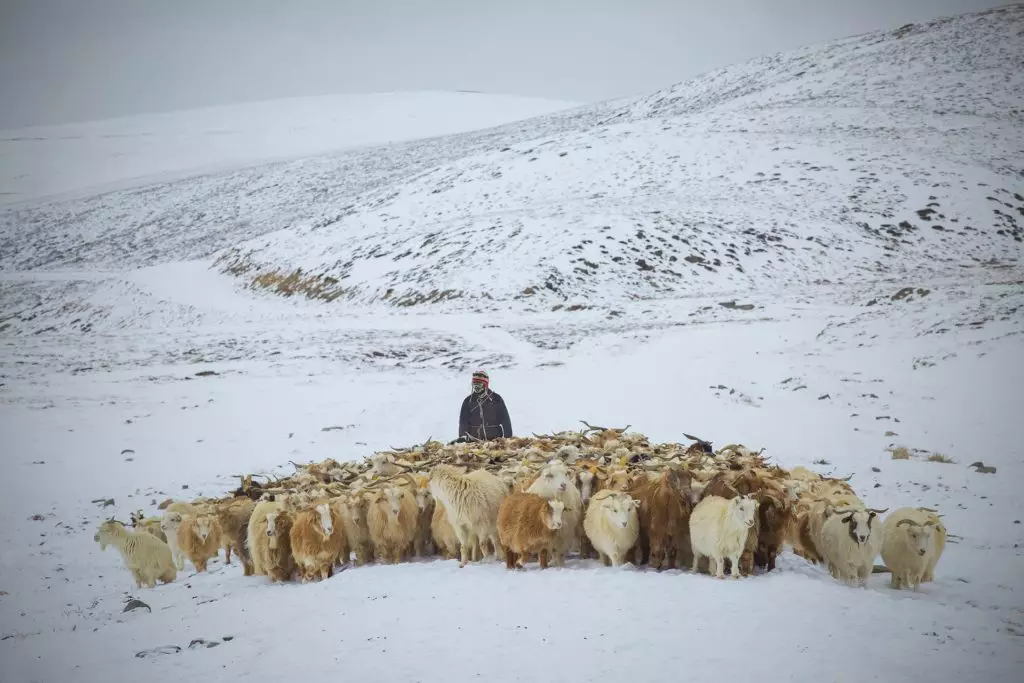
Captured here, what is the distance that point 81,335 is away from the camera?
30.7 metres

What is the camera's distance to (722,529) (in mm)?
7469

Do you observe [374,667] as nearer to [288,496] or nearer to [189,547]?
[288,496]

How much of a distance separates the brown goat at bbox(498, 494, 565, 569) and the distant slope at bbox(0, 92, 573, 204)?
2819 inches

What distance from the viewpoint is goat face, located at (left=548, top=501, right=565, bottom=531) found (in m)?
7.76

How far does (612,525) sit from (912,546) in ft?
9.07

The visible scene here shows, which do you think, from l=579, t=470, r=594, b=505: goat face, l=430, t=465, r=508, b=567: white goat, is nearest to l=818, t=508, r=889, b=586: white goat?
l=579, t=470, r=594, b=505: goat face

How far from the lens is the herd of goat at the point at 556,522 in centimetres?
745

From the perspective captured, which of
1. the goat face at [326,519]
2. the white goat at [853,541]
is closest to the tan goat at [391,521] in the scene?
the goat face at [326,519]

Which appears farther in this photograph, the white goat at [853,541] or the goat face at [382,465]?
the goat face at [382,465]

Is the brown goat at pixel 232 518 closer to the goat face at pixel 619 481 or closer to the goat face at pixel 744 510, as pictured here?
the goat face at pixel 619 481

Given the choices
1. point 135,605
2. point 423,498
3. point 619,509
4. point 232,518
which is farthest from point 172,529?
point 619,509

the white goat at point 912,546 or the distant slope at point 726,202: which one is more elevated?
the distant slope at point 726,202

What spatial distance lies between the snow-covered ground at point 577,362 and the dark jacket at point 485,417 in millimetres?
2901

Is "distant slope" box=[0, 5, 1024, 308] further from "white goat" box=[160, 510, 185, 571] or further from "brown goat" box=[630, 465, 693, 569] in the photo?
"brown goat" box=[630, 465, 693, 569]
